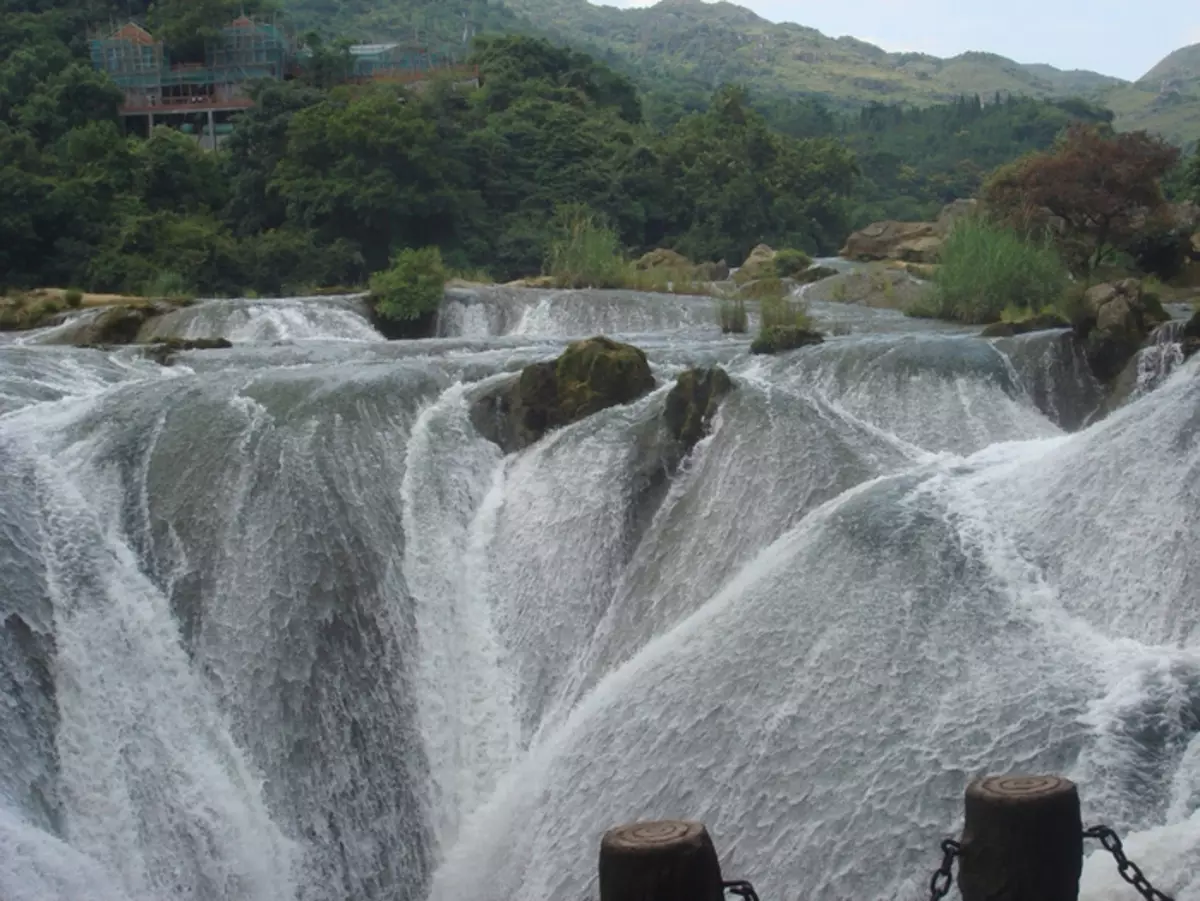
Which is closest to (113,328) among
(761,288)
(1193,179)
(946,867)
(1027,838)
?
(761,288)

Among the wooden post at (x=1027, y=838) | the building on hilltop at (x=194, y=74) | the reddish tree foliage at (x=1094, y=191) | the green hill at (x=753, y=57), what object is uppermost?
the green hill at (x=753, y=57)

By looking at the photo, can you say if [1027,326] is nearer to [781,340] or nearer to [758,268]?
[781,340]

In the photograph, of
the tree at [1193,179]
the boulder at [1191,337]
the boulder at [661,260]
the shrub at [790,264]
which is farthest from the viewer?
the boulder at [661,260]

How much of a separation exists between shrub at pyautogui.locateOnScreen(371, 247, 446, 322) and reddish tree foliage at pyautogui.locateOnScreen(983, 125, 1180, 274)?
787cm

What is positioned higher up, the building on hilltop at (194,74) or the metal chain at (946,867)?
the building on hilltop at (194,74)

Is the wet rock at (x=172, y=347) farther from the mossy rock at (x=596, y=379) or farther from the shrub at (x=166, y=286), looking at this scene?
the shrub at (x=166, y=286)

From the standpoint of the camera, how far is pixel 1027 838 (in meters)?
3.91

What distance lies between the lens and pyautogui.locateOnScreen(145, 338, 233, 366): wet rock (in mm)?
15477

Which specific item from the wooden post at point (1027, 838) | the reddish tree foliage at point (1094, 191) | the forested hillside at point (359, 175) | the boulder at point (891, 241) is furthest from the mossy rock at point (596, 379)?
the boulder at point (891, 241)

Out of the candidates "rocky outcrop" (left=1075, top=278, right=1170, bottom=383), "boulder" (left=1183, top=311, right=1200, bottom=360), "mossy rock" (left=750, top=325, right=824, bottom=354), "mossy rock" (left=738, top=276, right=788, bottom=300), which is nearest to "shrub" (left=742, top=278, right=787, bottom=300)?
"mossy rock" (left=738, top=276, right=788, bottom=300)

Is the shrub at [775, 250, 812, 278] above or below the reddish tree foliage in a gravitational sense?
below

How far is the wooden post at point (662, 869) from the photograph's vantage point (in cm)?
365

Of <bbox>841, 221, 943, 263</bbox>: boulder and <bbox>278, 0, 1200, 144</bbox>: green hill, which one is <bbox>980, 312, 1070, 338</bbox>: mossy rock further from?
<bbox>278, 0, 1200, 144</bbox>: green hill

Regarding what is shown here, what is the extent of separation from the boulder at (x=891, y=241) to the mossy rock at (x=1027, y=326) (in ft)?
68.0
